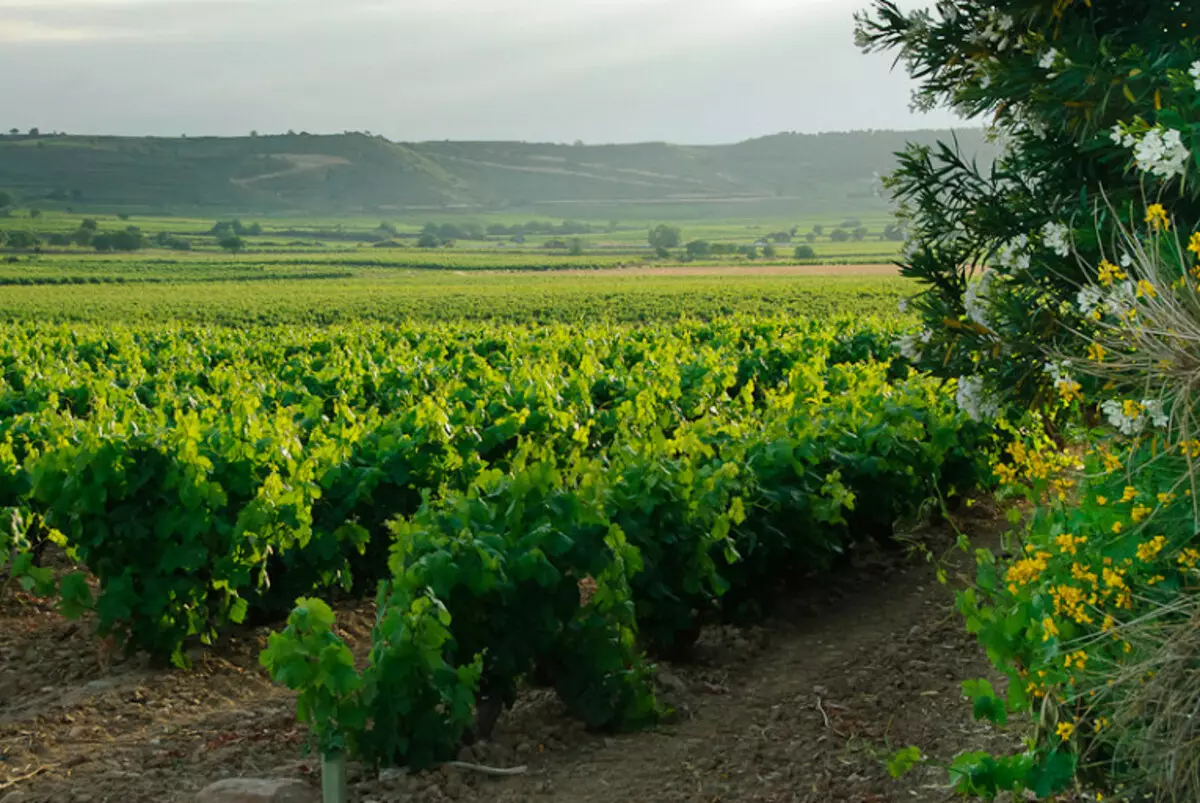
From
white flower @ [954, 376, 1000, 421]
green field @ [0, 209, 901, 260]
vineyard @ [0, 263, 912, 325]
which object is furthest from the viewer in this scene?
green field @ [0, 209, 901, 260]

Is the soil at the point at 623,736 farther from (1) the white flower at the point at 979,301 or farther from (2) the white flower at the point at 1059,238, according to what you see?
(2) the white flower at the point at 1059,238

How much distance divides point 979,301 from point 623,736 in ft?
8.85

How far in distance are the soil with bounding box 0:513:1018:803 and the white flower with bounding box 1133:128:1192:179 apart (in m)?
2.58

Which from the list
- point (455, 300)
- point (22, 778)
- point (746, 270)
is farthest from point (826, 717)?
point (746, 270)

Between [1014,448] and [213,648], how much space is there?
5250 millimetres

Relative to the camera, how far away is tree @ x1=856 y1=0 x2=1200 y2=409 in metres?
4.97

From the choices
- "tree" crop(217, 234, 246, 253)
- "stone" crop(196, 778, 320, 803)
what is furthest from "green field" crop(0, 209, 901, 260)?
"stone" crop(196, 778, 320, 803)

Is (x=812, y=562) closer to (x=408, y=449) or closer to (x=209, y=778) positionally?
(x=408, y=449)

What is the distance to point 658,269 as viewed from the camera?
9194cm

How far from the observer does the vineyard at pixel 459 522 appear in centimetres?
505

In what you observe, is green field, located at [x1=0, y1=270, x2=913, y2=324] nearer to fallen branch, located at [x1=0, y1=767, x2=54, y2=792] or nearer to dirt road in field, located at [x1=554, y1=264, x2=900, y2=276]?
dirt road in field, located at [x1=554, y1=264, x2=900, y2=276]

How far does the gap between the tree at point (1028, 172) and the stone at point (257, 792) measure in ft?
11.7

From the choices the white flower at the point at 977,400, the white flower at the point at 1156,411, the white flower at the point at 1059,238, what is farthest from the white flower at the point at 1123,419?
the white flower at the point at 977,400

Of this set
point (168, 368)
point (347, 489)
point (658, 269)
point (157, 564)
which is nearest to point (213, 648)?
point (157, 564)
